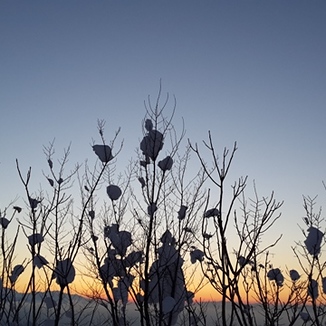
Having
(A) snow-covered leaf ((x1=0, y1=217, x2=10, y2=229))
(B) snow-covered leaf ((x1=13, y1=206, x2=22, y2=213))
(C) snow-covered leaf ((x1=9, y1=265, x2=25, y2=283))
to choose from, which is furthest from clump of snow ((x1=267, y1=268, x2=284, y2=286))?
(A) snow-covered leaf ((x1=0, y1=217, x2=10, y2=229))

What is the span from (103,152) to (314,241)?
3.04 meters

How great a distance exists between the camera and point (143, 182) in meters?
6.15

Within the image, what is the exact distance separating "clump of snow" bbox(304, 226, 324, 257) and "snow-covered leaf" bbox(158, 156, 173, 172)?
2121 millimetres

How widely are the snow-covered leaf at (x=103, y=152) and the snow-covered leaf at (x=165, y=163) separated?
2.57 feet

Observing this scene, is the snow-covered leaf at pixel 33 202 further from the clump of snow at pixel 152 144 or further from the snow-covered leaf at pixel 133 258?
the clump of snow at pixel 152 144

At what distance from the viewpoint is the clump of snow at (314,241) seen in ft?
18.2

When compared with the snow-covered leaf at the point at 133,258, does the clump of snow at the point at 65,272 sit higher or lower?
lower

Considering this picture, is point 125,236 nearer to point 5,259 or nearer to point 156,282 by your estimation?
point 156,282

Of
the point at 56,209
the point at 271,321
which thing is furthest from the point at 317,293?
the point at 56,209

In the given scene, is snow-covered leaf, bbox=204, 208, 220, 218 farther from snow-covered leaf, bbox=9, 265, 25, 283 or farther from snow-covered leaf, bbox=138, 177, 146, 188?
snow-covered leaf, bbox=9, 265, 25, 283

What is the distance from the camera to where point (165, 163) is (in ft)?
19.9

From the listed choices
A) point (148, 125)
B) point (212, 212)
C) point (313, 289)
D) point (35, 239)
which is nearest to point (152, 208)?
point (148, 125)

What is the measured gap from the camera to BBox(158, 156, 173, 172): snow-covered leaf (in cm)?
603

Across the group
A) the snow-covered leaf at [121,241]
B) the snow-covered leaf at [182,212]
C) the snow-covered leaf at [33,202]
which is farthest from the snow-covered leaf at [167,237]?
the snow-covered leaf at [33,202]
